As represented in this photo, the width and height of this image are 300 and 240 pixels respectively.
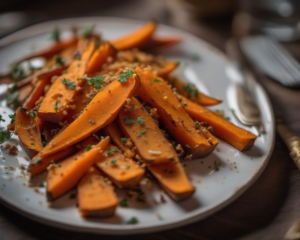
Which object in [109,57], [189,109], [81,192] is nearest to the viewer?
[81,192]

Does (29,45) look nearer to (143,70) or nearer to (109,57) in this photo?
(109,57)

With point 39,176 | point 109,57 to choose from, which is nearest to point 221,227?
point 39,176

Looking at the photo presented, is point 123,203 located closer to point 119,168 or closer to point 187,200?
point 119,168

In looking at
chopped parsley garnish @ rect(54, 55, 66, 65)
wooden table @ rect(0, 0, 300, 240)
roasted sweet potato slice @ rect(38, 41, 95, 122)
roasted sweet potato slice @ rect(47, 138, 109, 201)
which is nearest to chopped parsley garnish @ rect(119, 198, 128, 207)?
wooden table @ rect(0, 0, 300, 240)

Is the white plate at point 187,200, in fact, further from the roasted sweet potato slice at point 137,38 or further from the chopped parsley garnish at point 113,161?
the roasted sweet potato slice at point 137,38

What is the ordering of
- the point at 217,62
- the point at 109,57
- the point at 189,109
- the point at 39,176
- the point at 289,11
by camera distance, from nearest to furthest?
1. the point at 39,176
2. the point at 189,109
3. the point at 109,57
4. the point at 217,62
5. the point at 289,11

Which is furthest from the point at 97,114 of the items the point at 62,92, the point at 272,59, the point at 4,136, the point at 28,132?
the point at 272,59
